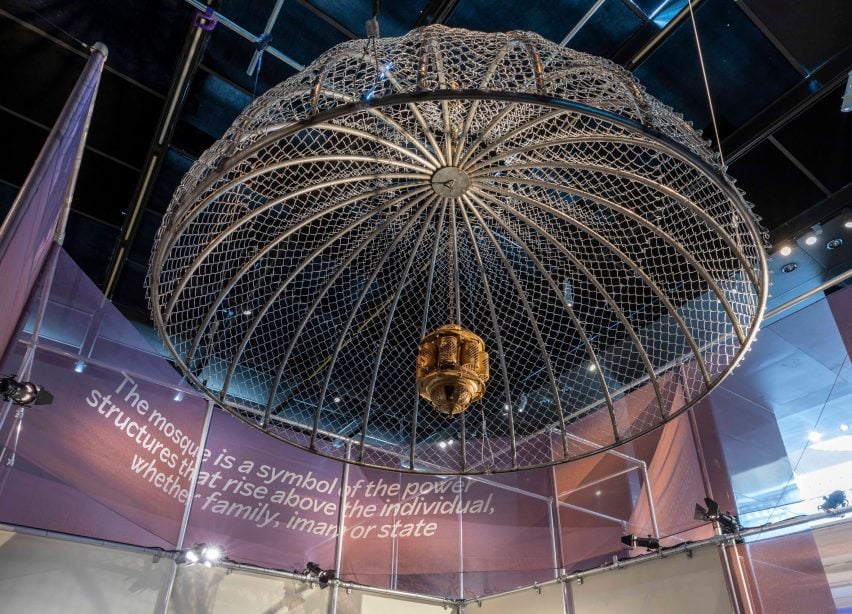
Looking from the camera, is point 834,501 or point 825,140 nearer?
point 834,501

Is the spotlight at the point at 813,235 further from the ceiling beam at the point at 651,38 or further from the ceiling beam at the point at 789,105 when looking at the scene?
the ceiling beam at the point at 651,38

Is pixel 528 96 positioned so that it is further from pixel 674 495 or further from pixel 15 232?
pixel 674 495

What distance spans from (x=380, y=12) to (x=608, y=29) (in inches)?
71.9

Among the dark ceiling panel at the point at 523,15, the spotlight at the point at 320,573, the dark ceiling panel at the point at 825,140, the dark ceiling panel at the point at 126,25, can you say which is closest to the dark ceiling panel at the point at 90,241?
the dark ceiling panel at the point at 126,25

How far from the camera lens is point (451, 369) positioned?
9.36 ft

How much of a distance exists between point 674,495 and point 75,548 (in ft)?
17.0

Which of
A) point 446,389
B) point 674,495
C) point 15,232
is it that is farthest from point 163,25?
point 674,495

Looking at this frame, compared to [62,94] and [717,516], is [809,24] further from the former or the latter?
[62,94]

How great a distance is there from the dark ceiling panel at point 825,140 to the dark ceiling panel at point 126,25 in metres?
5.08

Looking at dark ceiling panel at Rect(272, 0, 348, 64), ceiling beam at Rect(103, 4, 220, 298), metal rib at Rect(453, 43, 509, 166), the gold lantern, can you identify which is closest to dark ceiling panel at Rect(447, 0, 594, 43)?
dark ceiling panel at Rect(272, 0, 348, 64)

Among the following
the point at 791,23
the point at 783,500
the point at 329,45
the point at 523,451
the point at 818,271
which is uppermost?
the point at 329,45

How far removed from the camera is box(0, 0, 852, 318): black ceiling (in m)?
4.92

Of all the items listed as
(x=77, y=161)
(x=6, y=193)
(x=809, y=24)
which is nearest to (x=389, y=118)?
(x=77, y=161)

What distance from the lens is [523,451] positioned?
21.0ft
